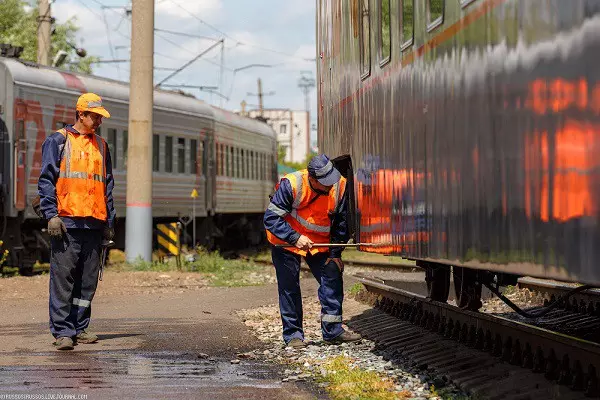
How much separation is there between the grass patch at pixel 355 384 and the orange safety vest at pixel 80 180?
2.39 m

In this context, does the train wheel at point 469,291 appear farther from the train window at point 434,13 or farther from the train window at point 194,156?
the train window at point 194,156

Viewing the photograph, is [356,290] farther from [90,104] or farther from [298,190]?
[90,104]

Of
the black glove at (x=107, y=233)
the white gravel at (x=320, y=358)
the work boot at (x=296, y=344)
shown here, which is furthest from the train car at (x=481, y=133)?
the black glove at (x=107, y=233)

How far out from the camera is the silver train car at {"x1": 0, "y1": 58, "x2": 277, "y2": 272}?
19.1m

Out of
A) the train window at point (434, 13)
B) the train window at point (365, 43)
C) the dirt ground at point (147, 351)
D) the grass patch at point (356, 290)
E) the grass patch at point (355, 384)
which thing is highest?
the train window at point (365, 43)

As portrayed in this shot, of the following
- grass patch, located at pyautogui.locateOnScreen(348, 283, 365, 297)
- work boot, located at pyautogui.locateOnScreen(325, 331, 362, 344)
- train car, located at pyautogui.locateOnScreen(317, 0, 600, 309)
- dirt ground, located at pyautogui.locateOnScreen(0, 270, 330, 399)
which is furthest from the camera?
grass patch, located at pyautogui.locateOnScreen(348, 283, 365, 297)

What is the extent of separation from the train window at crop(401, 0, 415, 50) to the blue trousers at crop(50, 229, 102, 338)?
3099 millimetres

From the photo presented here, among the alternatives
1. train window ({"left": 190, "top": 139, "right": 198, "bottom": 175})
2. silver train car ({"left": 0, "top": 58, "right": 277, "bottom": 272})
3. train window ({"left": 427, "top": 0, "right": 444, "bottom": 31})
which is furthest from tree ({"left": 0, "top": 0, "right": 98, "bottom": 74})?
train window ({"left": 427, "top": 0, "right": 444, "bottom": 31})

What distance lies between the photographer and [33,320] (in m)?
11.9

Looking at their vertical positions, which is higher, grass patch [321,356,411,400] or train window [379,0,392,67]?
train window [379,0,392,67]

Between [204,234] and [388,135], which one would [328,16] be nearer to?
[388,135]

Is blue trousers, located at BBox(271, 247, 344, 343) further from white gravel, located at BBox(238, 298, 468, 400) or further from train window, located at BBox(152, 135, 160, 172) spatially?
train window, located at BBox(152, 135, 160, 172)

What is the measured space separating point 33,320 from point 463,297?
414 centimetres

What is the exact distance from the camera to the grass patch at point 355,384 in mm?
7219
